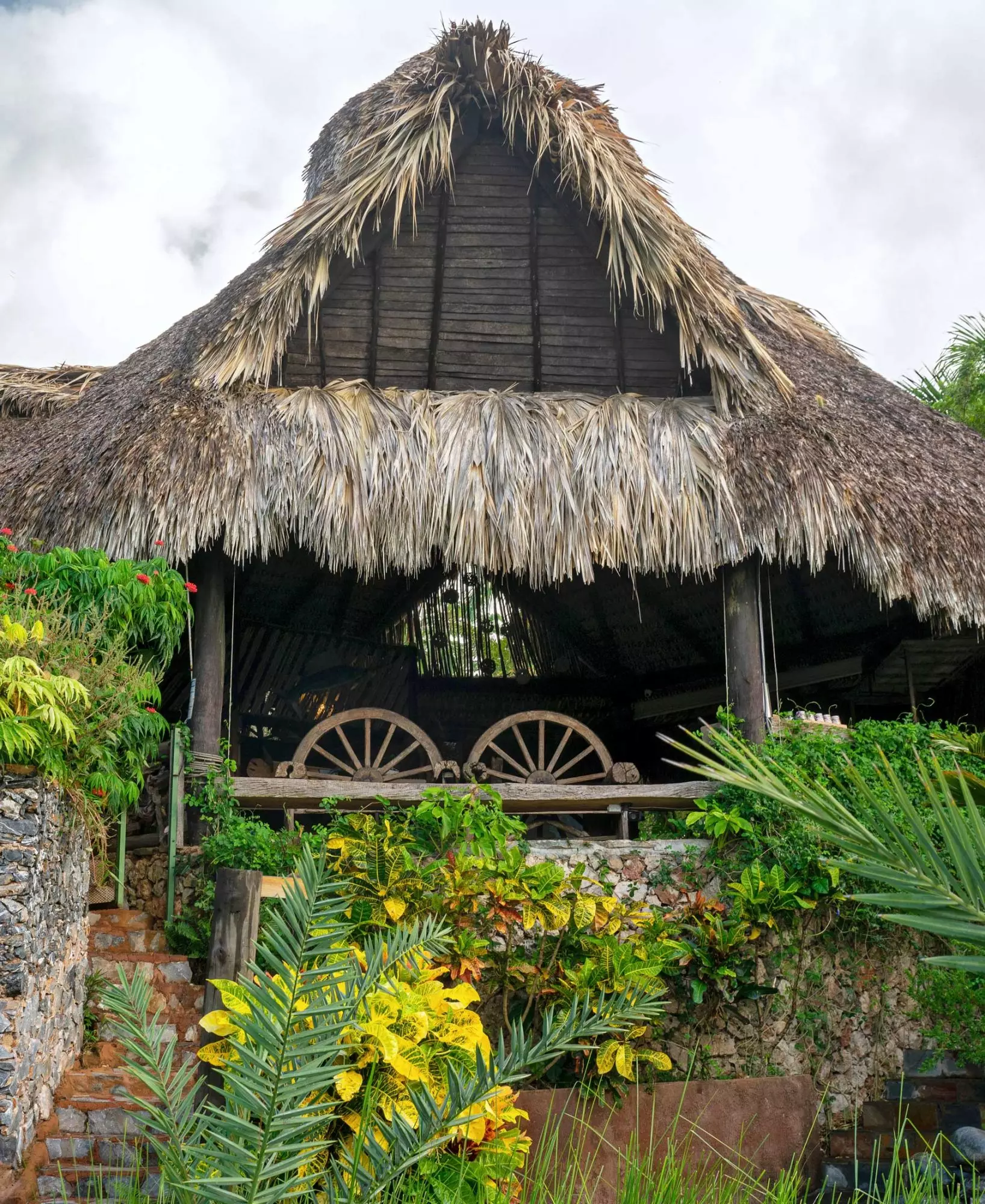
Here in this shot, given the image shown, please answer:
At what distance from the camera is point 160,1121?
1.96m

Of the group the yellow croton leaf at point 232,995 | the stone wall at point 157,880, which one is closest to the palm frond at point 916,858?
the yellow croton leaf at point 232,995

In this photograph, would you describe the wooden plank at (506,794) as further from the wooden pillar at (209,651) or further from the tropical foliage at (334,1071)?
the tropical foliage at (334,1071)

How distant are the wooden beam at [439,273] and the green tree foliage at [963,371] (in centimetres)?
609

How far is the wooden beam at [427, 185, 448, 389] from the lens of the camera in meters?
6.59

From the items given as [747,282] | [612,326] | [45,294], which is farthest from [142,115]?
[45,294]

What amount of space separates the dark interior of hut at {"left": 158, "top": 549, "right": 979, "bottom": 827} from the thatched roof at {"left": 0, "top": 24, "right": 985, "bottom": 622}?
3.07ft

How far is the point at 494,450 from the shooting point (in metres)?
6.04

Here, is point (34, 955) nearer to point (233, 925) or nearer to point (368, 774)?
point (233, 925)

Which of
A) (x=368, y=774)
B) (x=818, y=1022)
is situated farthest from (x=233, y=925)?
(x=368, y=774)

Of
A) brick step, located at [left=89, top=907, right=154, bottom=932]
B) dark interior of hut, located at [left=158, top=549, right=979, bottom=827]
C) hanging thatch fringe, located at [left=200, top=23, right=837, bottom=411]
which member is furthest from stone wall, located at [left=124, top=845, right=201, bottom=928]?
hanging thatch fringe, located at [left=200, top=23, right=837, bottom=411]

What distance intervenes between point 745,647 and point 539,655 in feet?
13.0

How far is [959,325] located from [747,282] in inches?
140

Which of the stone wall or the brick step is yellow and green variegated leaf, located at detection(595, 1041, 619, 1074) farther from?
the brick step

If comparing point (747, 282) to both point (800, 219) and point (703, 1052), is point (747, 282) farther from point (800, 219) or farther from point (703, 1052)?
point (800, 219)
